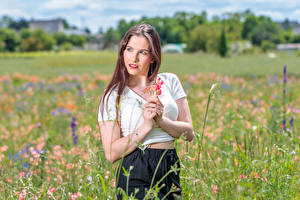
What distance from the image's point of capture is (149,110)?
70.2 inches

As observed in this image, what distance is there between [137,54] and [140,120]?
1.28 ft

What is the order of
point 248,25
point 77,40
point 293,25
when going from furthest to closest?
point 293,25, point 248,25, point 77,40

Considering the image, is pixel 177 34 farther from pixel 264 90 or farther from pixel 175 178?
pixel 175 178

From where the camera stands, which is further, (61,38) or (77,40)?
(77,40)

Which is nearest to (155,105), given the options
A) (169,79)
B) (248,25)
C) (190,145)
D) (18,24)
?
(169,79)

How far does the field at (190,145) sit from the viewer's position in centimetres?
194

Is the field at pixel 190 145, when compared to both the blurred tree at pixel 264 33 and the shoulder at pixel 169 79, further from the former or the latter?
the blurred tree at pixel 264 33

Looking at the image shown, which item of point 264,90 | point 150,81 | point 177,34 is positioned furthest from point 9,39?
point 150,81

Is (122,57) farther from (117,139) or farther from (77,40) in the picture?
(77,40)

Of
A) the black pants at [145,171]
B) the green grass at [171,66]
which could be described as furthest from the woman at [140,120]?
the green grass at [171,66]

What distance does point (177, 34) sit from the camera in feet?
293

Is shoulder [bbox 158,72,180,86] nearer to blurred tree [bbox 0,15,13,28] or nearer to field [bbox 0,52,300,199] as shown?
field [bbox 0,52,300,199]

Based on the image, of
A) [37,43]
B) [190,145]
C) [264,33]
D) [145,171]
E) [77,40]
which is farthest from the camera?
[264,33]

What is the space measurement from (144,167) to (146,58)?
2.07ft
